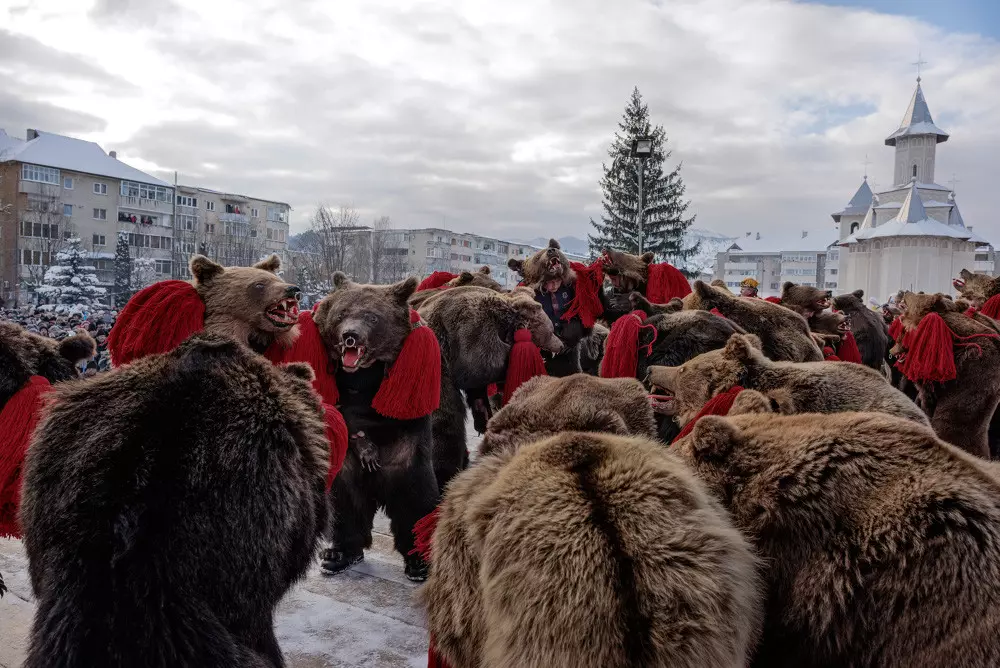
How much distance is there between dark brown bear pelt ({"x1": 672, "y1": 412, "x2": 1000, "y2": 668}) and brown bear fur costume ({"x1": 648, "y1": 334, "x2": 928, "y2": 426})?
78cm

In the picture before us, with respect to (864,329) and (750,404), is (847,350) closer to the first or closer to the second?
(864,329)

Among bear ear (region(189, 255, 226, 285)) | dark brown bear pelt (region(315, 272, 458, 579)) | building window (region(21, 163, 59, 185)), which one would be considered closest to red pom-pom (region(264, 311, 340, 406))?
dark brown bear pelt (region(315, 272, 458, 579))

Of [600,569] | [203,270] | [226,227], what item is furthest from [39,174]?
[600,569]

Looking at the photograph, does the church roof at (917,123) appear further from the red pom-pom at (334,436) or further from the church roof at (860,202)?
the red pom-pom at (334,436)

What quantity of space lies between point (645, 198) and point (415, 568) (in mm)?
31550

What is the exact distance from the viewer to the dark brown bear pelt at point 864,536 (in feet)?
5.24

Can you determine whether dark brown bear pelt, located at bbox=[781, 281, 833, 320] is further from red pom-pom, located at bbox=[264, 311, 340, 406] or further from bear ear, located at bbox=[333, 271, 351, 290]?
red pom-pom, located at bbox=[264, 311, 340, 406]

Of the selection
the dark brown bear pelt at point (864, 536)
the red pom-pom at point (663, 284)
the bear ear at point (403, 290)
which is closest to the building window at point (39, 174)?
the red pom-pom at point (663, 284)

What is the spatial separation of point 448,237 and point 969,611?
281 feet

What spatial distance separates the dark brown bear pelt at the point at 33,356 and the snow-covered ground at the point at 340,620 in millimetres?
1354

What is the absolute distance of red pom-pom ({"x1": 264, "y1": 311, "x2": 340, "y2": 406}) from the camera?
13.2 ft

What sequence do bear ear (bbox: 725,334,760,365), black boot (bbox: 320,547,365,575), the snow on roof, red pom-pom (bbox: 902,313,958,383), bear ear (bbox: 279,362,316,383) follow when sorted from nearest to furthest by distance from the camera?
bear ear (bbox: 279,362,316,383) < bear ear (bbox: 725,334,760,365) < black boot (bbox: 320,547,365,575) < red pom-pom (bbox: 902,313,958,383) < the snow on roof

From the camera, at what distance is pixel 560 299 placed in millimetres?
6387

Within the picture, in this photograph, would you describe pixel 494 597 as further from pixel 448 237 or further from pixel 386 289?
pixel 448 237
